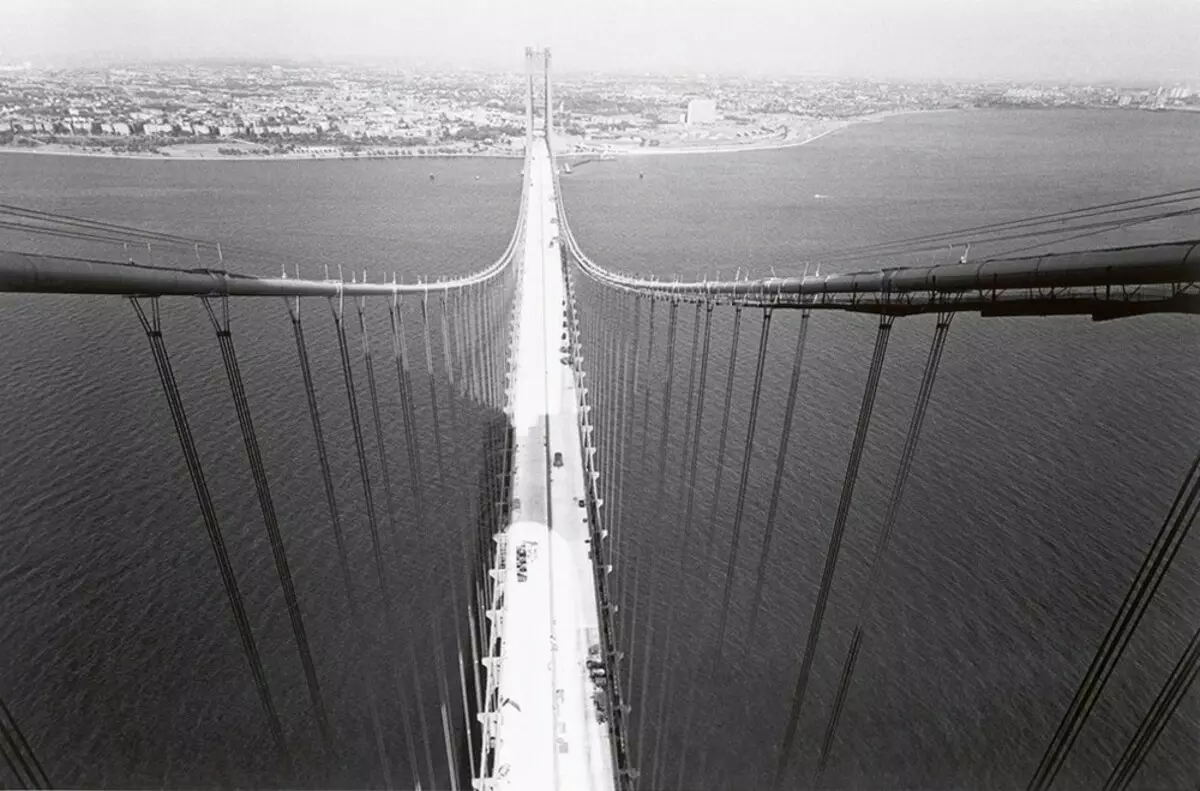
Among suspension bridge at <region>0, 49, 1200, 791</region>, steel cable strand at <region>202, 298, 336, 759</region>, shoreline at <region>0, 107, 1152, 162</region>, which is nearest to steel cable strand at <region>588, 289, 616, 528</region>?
suspension bridge at <region>0, 49, 1200, 791</region>

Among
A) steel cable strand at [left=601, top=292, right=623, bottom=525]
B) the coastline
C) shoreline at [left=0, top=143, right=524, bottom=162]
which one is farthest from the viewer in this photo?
the coastline

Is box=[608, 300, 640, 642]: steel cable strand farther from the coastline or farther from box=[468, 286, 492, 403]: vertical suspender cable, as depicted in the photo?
the coastline

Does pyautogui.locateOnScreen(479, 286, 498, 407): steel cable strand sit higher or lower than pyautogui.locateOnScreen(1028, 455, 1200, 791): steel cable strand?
lower

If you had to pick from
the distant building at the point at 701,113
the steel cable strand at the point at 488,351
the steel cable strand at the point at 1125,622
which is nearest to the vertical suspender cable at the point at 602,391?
the steel cable strand at the point at 488,351

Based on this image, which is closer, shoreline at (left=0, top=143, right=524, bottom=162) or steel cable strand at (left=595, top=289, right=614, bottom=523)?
steel cable strand at (left=595, top=289, right=614, bottom=523)

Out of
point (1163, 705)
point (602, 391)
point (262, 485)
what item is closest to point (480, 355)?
point (602, 391)
